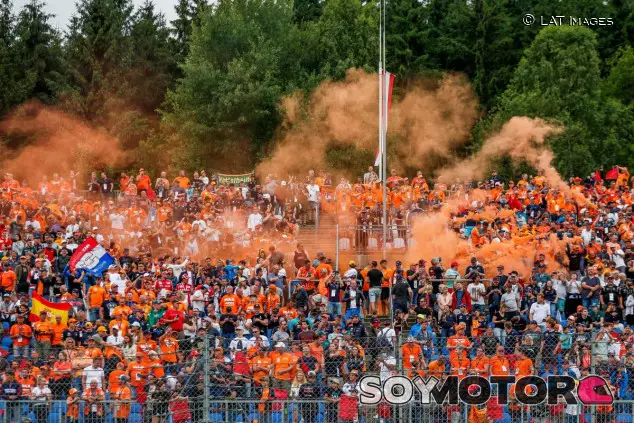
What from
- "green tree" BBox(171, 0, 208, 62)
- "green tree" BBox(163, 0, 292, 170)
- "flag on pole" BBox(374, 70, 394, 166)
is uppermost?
"green tree" BBox(171, 0, 208, 62)

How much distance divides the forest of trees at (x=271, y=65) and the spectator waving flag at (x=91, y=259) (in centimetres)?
1954

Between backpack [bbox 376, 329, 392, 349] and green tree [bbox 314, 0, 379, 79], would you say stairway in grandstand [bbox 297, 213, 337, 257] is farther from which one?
green tree [bbox 314, 0, 379, 79]

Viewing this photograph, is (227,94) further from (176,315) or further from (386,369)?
(386,369)

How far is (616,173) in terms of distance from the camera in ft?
122

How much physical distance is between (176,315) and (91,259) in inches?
143

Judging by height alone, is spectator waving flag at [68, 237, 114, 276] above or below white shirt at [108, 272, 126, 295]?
above

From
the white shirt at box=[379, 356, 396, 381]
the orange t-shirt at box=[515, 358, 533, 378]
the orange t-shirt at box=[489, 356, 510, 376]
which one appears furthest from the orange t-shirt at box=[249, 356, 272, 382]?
the orange t-shirt at box=[515, 358, 533, 378]

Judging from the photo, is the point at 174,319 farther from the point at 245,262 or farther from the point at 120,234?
the point at 120,234

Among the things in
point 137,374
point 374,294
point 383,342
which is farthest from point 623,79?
point 137,374

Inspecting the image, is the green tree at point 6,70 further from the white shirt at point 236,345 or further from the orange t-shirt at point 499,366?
the orange t-shirt at point 499,366

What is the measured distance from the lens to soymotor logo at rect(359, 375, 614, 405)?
16.8m

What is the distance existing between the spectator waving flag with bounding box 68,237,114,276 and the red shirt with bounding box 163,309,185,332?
3.27 meters

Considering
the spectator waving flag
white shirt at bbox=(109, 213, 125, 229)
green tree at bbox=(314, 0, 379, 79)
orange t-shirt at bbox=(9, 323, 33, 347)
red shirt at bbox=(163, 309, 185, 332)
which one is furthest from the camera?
green tree at bbox=(314, 0, 379, 79)

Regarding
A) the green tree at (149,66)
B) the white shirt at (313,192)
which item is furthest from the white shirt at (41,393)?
the green tree at (149,66)
